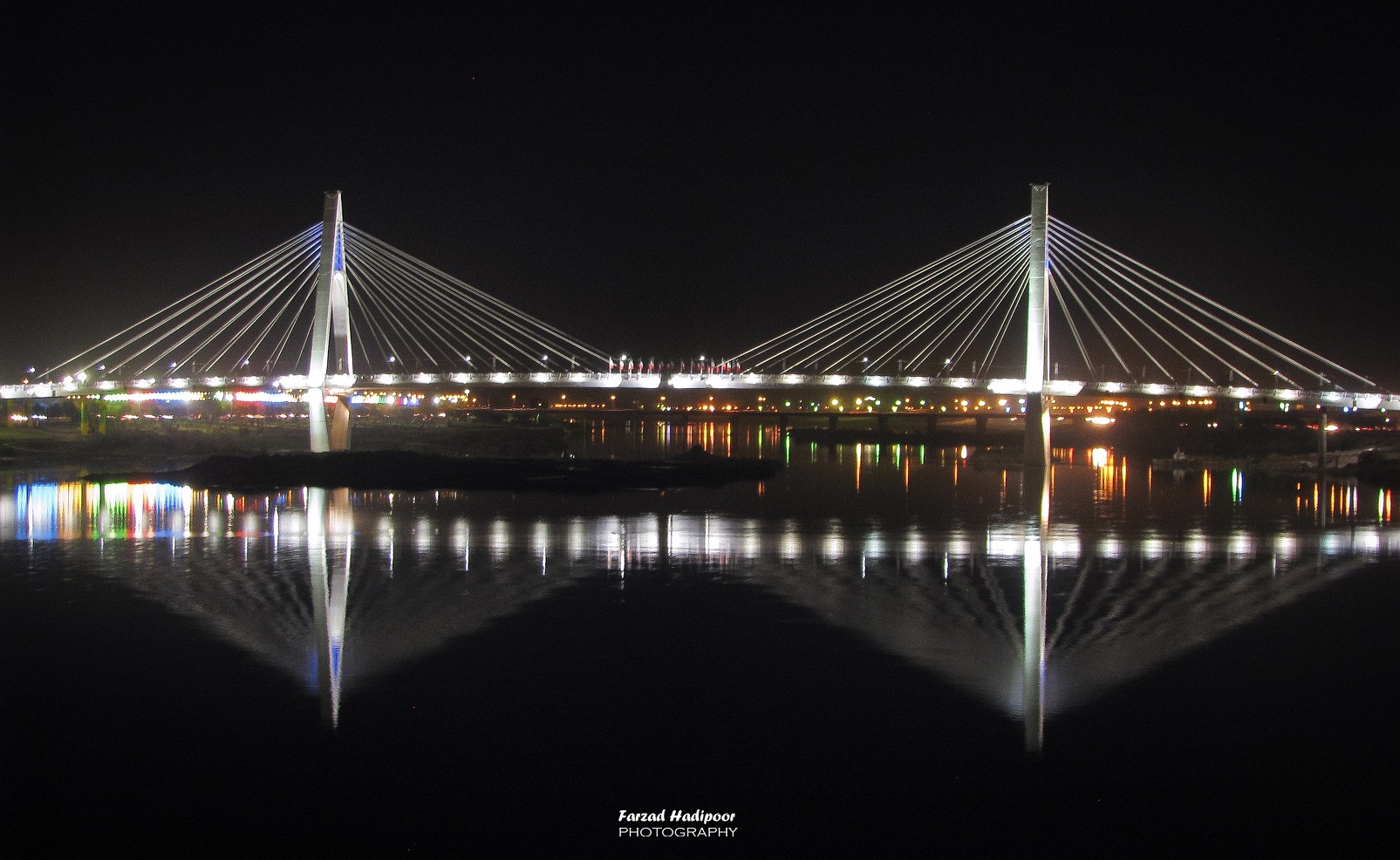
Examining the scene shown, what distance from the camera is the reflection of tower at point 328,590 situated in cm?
933

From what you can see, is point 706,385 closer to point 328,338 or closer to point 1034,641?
point 328,338

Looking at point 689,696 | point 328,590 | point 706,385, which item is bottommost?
point 689,696

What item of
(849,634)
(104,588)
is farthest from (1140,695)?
(104,588)

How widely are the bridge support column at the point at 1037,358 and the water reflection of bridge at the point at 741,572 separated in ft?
62.1

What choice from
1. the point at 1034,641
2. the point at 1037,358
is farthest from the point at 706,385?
the point at 1034,641

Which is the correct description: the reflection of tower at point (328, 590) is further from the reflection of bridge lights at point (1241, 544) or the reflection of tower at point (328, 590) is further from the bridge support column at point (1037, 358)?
the bridge support column at point (1037, 358)

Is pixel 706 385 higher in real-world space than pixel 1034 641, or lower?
higher

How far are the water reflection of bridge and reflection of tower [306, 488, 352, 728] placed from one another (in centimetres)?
4

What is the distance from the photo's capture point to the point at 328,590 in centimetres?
1388

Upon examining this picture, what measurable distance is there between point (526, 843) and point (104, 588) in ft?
32.8

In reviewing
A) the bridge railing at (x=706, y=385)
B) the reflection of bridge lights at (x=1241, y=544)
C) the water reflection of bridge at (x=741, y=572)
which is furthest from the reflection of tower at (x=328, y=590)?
the bridge railing at (x=706, y=385)

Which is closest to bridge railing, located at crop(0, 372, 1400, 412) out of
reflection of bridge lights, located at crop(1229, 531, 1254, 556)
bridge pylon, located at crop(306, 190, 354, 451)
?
bridge pylon, located at crop(306, 190, 354, 451)

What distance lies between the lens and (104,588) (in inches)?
551

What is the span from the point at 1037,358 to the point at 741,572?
31261mm
